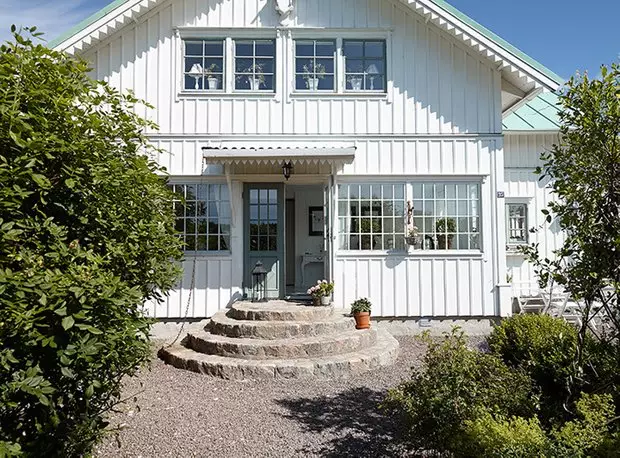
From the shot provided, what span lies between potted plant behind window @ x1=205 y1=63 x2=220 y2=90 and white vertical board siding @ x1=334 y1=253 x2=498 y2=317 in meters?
4.22

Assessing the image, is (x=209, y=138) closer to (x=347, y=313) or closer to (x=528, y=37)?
(x=347, y=313)

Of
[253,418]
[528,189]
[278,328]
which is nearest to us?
[253,418]

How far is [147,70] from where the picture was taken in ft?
27.9

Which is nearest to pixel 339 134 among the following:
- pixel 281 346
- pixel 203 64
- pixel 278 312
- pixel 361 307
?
pixel 203 64

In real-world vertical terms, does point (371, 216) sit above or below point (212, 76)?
below

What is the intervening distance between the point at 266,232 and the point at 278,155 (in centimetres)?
177

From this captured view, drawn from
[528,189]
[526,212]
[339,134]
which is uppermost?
[339,134]

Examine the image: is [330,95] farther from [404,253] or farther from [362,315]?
[362,315]

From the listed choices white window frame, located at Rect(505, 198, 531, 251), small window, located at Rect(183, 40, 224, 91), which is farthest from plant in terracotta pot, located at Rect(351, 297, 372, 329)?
white window frame, located at Rect(505, 198, 531, 251)

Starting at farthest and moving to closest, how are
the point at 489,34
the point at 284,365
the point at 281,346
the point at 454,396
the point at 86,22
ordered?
the point at 489,34
the point at 86,22
the point at 281,346
the point at 284,365
the point at 454,396

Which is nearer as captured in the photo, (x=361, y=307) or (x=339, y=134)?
(x=361, y=307)

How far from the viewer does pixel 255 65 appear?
28.3ft

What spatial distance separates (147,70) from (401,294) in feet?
22.0

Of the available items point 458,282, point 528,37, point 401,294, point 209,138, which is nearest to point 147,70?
point 209,138
